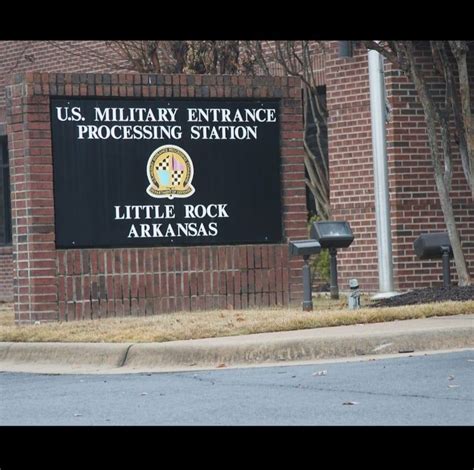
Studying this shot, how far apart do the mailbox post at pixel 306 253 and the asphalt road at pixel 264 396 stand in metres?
3.01

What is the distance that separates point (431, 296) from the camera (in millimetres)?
14484

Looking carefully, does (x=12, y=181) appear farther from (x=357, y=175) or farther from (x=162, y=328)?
(x=357, y=175)

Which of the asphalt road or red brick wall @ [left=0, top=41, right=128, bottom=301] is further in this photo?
red brick wall @ [left=0, top=41, right=128, bottom=301]

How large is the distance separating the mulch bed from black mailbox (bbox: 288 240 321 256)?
0.95 meters

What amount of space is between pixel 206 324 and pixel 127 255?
2.07m

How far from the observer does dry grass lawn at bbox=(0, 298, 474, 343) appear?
12406 millimetres

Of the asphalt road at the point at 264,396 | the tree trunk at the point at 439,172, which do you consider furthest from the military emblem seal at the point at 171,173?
the asphalt road at the point at 264,396

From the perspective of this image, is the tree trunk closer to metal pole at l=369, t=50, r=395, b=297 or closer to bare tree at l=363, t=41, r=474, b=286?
bare tree at l=363, t=41, r=474, b=286

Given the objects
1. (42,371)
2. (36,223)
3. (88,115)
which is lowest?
(42,371)

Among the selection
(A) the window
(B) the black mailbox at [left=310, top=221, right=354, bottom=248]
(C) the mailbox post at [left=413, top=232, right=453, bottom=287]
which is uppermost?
(A) the window

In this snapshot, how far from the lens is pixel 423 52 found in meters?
18.3

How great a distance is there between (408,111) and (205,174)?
435 centimetres

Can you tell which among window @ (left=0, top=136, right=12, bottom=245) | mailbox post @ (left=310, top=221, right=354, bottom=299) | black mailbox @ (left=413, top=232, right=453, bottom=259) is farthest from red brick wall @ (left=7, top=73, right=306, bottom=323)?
window @ (left=0, top=136, right=12, bottom=245)
